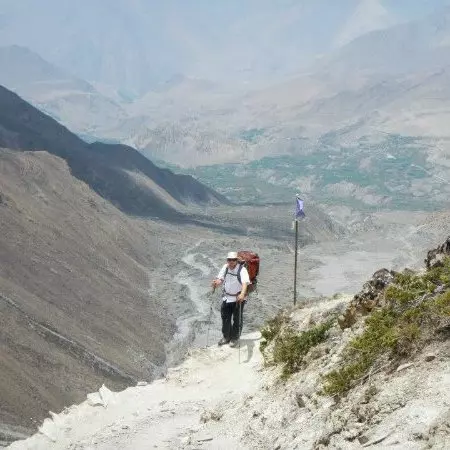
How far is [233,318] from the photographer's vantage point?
13859mm

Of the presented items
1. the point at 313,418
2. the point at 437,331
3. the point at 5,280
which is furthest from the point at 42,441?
the point at 5,280

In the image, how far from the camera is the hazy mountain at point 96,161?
401 feet

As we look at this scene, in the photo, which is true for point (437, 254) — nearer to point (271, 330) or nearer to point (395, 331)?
point (271, 330)

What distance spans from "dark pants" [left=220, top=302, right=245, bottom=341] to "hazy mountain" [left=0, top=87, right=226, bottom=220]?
107m

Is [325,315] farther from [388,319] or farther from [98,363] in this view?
[98,363]

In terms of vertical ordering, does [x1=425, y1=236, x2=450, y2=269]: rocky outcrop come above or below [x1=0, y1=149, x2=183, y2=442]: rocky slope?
below

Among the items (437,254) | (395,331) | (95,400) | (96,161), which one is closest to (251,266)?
(437,254)

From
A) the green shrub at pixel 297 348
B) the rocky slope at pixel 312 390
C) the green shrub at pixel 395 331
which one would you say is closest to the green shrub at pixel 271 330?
the rocky slope at pixel 312 390

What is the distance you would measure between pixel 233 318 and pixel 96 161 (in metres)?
122

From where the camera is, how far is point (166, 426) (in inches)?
418

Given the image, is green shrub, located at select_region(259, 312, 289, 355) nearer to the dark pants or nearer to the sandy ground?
the sandy ground

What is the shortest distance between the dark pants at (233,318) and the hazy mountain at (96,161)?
10668 cm

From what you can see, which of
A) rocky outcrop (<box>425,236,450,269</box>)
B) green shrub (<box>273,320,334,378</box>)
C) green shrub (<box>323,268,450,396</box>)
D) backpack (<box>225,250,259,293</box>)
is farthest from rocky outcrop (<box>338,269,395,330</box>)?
backpack (<box>225,250,259,293</box>)

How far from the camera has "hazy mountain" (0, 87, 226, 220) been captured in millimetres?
122375
